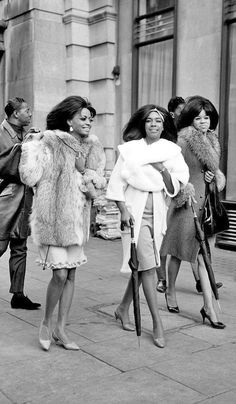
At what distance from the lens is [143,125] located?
14.5 feet

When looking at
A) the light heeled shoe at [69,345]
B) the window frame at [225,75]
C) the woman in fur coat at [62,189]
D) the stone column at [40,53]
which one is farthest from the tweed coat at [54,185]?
the stone column at [40,53]

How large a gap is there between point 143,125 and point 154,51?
6201 mm

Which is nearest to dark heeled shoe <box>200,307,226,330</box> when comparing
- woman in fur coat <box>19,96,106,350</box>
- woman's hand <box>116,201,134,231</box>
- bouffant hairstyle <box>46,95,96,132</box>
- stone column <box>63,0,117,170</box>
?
woman's hand <box>116,201,134,231</box>

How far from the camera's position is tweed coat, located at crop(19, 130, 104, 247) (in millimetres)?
3990

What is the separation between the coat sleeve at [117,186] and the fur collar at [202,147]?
34.5 inches

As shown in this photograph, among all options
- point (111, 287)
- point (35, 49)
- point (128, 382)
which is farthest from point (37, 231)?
point (35, 49)

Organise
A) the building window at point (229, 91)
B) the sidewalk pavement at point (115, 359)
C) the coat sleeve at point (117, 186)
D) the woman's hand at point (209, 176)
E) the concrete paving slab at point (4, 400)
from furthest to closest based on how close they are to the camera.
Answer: the building window at point (229, 91), the woman's hand at point (209, 176), the coat sleeve at point (117, 186), the sidewalk pavement at point (115, 359), the concrete paving slab at point (4, 400)

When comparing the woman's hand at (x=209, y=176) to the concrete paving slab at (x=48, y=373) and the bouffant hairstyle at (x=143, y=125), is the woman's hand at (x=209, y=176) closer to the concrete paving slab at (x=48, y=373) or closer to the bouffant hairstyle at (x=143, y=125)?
the bouffant hairstyle at (x=143, y=125)

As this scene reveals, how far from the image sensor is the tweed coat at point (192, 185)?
4.94m

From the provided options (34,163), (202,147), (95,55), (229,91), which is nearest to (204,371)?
(34,163)

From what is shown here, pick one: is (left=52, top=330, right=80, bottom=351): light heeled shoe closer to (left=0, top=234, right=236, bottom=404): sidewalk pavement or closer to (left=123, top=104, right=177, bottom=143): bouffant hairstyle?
(left=0, top=234, right=236, bottom=404): sidewalk pavement

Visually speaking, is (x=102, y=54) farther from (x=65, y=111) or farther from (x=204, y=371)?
(x=204, y=371)

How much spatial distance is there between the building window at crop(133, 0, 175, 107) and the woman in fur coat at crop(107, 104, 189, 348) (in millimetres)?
5513

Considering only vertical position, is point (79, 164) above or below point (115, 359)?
above
